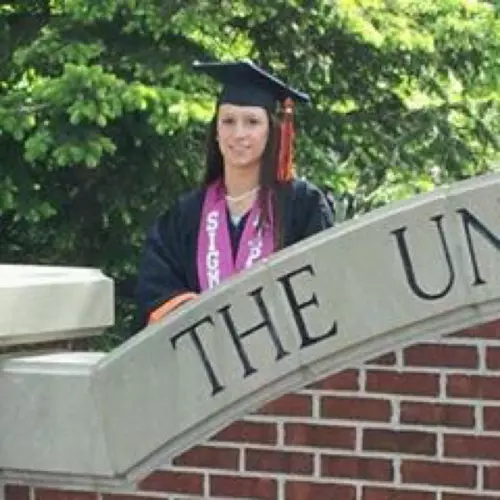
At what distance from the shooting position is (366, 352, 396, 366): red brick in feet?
12.1

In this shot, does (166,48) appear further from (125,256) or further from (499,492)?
(499,492)

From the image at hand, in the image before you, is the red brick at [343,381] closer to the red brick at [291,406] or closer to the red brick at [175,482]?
the red brick at [291,406]

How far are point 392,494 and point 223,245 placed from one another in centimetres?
102

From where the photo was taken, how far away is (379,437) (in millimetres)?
3750

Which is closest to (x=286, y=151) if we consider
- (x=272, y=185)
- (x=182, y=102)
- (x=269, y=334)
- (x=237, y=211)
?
(x=272, y=185)

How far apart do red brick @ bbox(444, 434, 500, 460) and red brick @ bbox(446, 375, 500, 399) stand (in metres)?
0.10

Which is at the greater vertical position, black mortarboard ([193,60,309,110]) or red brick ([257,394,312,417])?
black mortarboard ([193,60,309,110])

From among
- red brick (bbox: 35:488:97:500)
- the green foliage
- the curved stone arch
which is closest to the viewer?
the curved stone arch

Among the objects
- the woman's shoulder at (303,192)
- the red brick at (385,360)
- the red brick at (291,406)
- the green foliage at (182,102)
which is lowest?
the red brick at (291,406)

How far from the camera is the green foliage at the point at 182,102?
292 inches

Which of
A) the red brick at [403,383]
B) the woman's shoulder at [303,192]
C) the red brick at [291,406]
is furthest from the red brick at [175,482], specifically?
the woman's shoulder at [303,192]

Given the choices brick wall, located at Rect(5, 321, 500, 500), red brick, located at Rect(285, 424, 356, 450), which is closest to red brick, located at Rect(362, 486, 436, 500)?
brick wall, located at Rect(5, 321, 500, 500)

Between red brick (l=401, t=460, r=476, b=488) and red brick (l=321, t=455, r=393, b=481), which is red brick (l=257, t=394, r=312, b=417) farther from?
red brick (l=401, t=460, r=476, b=488)

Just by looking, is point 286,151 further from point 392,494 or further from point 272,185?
point 392,494
